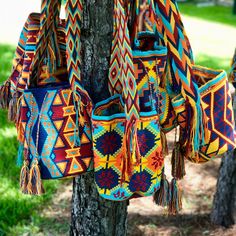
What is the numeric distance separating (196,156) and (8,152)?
218 centimetres

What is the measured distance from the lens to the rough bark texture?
8.34 ft

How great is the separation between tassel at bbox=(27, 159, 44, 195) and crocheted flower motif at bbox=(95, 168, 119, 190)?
0.58ft

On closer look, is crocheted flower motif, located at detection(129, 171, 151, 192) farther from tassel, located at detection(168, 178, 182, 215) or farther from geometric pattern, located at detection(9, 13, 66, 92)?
geometric pattern, located at detection(9, 13, 66, 92)

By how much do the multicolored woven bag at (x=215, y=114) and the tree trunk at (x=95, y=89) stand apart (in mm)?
271

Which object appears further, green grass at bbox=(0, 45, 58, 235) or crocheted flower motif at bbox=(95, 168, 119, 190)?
green grass at bbox=(0, 45, 58, 235)

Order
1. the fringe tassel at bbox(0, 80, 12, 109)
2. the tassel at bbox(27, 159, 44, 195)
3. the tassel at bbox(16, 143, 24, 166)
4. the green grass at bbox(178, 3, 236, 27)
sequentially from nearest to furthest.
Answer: the tassel at bbox(27, 159, 44, 195), the tassel at bbox(16, 143, 24, 166), the fringe tassel at bbox(0, 80, 12, 109), the green grass at bbox(178, 3, 236, 27)

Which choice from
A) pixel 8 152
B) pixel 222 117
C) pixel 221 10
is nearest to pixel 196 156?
pixel 222 117

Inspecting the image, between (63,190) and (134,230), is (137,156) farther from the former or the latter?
(63,190)

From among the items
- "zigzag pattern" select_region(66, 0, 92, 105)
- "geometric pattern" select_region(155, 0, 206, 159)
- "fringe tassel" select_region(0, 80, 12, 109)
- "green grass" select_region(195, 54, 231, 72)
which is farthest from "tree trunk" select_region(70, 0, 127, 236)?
"green grass" select_region(195, 54, 231, 72)

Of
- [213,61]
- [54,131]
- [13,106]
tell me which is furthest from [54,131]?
[213,61]

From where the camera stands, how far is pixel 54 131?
1.31 metres

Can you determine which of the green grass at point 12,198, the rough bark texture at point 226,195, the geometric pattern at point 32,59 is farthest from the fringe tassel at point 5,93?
the rough bark texture at point 226,195

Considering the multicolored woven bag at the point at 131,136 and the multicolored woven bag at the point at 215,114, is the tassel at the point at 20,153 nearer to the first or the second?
the multicolored woven bag at the point at 131,136

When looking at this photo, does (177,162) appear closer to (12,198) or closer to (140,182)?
(140,182)
